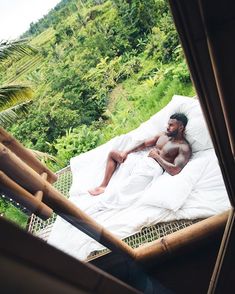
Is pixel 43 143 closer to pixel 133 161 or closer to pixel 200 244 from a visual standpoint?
pixel 133 161

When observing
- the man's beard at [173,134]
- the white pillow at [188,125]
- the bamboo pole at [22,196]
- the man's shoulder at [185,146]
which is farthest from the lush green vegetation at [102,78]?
the bamboo pole at [22,196]

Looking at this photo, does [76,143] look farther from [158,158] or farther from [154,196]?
[154,196]

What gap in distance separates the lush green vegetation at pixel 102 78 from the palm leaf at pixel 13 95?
0.71 metres

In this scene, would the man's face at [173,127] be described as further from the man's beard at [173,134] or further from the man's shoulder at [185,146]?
the man's shoulder at [185,146]

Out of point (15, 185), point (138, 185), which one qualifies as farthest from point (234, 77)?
point (138, 185)

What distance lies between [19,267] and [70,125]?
459 centimetres

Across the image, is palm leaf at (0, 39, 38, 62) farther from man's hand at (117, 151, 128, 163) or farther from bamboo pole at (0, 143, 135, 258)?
bamboo pole at (0, 143, 135, 258)

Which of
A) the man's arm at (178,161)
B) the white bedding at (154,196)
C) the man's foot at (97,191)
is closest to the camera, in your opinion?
the white bedding at (154,196)

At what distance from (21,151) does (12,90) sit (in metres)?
2.24

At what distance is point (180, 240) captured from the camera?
5.23ft

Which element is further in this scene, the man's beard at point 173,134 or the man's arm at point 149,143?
the man's arm at point 149,143

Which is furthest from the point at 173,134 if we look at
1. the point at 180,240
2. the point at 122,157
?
the point at 180,240

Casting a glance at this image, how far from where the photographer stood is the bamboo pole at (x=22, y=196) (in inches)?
39.4

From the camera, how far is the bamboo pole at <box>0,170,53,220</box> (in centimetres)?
100
